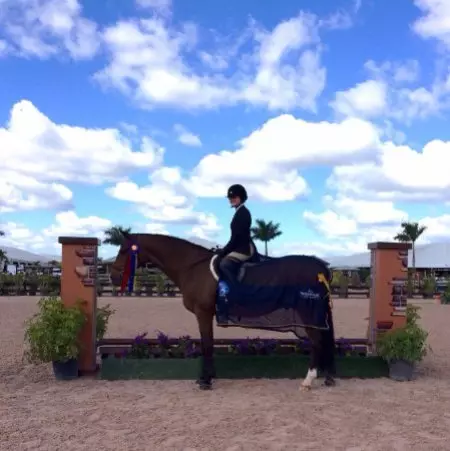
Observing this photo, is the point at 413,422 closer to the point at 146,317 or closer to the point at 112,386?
the point at 112,386

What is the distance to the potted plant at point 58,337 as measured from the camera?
675 cm

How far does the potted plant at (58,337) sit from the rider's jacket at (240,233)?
2046 millimetres

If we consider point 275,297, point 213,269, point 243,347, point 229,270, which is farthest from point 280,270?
point 243,347

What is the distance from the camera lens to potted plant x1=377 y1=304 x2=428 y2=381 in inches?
277

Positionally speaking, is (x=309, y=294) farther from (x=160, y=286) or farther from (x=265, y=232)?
(x=265, y=232)

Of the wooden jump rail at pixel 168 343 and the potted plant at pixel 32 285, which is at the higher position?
the potted plant at pixel 32 285

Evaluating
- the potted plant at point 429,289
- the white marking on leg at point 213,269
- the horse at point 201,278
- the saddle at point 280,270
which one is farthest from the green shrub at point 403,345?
the potted plant at point 429,289

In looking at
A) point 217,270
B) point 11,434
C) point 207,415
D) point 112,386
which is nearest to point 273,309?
point 217,270

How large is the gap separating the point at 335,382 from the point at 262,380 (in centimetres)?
90

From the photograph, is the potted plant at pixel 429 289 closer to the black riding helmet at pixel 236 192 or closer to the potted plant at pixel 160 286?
the potted plant at pixel 160 286

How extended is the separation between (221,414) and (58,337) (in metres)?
2.45

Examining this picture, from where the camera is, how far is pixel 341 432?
487 cm

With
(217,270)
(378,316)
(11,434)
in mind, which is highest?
(217,270)

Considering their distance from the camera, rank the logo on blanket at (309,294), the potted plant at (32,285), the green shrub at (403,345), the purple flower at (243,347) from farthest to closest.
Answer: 1. the potted plant at (32,285)
2. the purple flower at (243,347)
3. the green shrub at (403,345)
4. the logo on blanket at (309,294)
